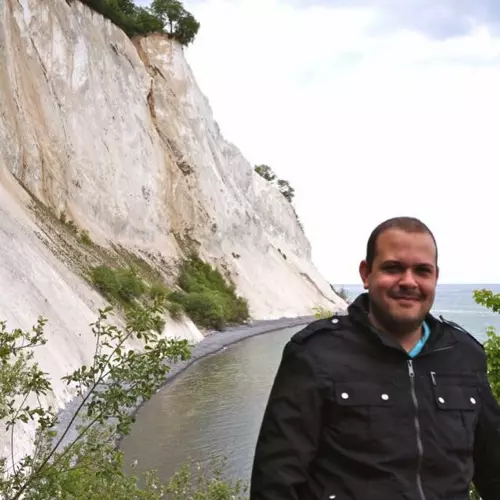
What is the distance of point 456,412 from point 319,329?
1.83 feet

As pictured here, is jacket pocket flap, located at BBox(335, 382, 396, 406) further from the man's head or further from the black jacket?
the man's head

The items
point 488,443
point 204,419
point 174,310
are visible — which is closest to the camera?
point 488,443

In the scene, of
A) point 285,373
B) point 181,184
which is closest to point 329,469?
point 285,373

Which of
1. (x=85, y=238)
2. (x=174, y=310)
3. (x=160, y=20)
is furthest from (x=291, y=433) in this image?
(x=160, y=20)

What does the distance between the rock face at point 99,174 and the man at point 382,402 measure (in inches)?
345

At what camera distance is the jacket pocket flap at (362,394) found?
84.4 inches

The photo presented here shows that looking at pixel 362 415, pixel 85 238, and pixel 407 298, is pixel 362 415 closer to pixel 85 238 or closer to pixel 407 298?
pixel 407 298

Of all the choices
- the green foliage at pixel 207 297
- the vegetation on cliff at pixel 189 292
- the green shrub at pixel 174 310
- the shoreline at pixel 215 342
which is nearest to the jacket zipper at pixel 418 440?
the shoreline at pixel 215 342

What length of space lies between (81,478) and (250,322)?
33551mm

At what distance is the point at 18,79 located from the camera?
27719 millimetres

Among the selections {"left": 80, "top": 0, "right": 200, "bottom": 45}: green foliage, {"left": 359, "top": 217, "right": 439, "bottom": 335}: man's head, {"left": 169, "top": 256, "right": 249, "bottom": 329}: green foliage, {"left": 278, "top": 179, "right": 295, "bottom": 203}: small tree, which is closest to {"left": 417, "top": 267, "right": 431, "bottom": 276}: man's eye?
{"left": 359, "top": 217, "right": 439, "bottom": 335}: man's head

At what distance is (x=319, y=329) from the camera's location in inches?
89.0

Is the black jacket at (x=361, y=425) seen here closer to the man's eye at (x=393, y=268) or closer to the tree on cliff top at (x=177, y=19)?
the man's eye at (x=393, y=268)

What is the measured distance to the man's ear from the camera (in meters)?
2.41
